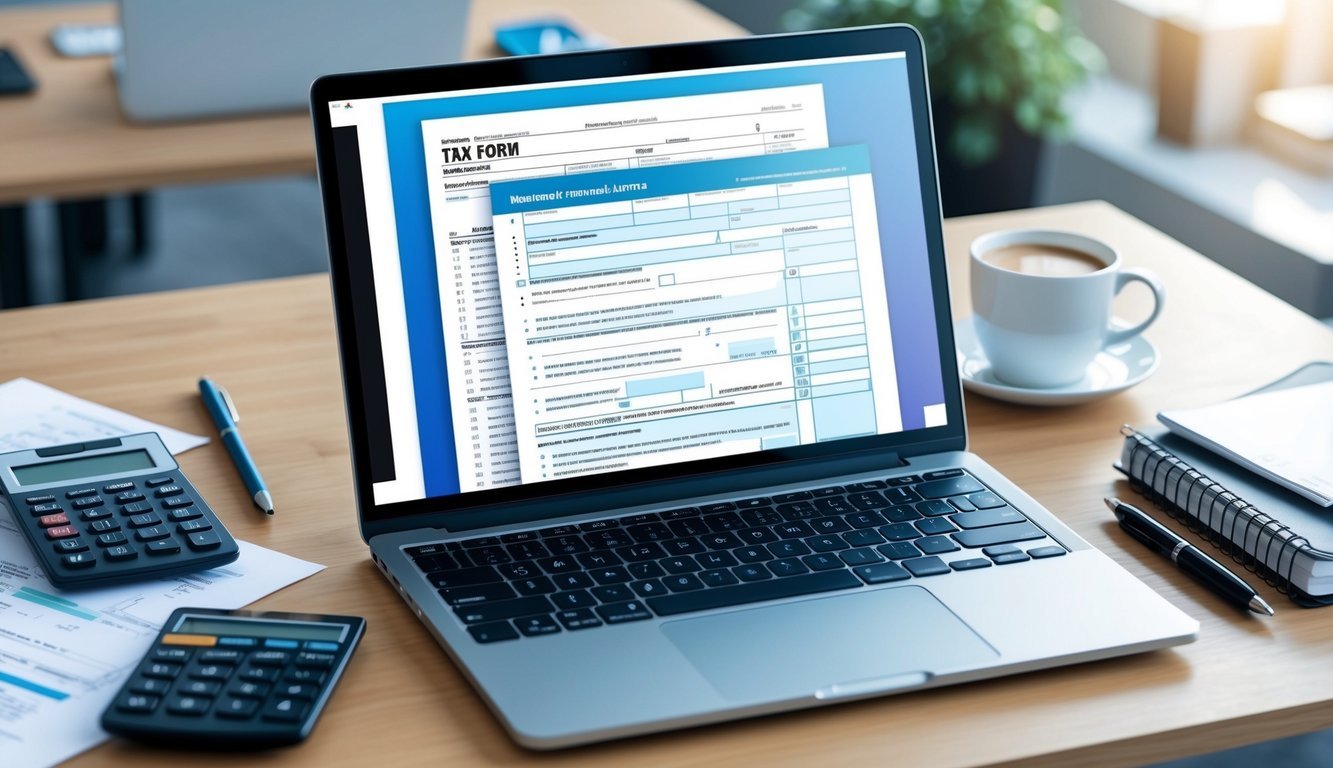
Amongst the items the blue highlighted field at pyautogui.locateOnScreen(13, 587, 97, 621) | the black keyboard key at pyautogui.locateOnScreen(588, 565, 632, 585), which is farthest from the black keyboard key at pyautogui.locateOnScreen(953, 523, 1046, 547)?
the blue highlighted field at pyautogui.locateOnScreen(13, 587, 97, 621)

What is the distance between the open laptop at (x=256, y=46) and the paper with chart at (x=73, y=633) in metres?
0.86

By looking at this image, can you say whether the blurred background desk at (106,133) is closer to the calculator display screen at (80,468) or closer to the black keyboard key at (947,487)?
the calculator display screen at (80,468)

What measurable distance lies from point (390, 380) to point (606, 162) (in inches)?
7.7

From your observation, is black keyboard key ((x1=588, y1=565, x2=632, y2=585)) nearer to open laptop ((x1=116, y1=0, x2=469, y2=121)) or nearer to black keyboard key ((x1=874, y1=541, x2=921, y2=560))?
black keyboard key ((x1=874, y1=541, x2=921, y2=560))

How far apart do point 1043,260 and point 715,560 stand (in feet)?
1.45

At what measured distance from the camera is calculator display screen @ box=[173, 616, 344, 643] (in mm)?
757

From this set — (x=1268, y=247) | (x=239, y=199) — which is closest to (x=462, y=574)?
(x=1268, y=247)

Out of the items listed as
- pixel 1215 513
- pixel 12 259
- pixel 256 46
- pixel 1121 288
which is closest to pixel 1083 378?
pixel 1121 288

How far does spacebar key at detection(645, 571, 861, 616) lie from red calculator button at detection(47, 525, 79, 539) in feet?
1.14

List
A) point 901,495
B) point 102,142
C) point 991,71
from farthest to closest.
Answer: point 991,71 → point 102,142 → point 901,495

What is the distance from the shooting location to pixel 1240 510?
886 millimetres

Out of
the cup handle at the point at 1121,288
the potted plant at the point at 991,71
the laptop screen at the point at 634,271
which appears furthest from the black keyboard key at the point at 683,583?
the potted plant at the point at 991,71

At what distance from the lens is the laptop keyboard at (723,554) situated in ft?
2.61

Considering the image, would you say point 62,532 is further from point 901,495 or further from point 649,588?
point 901,495
